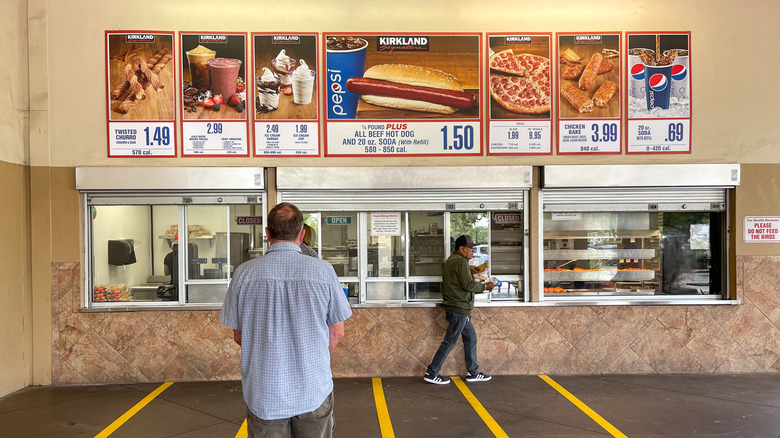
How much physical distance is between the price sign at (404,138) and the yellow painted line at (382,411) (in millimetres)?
2946

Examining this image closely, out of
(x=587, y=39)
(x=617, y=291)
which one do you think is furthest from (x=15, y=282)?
(x=587, y=39)

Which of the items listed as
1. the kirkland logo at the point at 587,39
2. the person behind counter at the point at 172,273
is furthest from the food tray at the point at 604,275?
the person behind counter at the point at 172,273

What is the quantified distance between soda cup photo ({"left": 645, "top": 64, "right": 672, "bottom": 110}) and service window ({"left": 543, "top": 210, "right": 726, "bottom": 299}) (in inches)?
58.2

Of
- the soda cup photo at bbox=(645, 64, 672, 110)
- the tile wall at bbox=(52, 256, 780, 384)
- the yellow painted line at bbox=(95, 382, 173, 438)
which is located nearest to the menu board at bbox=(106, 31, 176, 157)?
the tile wall at bbox=(52, 256, 780, 384)

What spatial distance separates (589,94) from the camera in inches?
272

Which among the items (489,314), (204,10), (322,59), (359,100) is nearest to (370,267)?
(489,314)

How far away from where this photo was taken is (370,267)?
703cm

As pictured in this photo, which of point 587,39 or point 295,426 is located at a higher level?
point 587,39

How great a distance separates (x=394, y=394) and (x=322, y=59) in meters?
4.31

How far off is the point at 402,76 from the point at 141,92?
11.2 feet

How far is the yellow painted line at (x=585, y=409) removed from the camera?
16.3ft

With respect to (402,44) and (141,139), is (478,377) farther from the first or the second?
(141,139)

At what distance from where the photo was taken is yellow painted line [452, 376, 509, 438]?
4945 millimetres

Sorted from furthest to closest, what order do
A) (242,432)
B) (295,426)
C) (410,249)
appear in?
1. (410,249)
2. (242,432)
3. (295,426)
